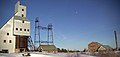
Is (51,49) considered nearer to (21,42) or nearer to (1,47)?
(21,42)

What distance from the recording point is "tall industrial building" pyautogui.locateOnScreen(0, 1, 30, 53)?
10945 millimetres

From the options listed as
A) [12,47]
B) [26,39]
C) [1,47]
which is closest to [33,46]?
[26,39]

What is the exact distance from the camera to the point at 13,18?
36.5ft

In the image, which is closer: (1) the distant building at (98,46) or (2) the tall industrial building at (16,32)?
(2) the tall industrial building at (16,32)

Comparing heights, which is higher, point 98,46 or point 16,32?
point 16,32

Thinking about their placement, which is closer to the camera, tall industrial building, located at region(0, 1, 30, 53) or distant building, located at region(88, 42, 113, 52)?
tall industrial building, located at region(0, 1, 30, 53)

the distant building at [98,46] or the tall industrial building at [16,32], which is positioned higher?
the tall industrial building at [16,32]

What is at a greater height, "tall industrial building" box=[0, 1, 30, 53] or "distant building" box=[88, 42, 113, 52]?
"tall industrial building" box=[0, 1, 30, 53]

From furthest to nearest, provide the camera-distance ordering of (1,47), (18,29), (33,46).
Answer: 1. (33,46)
2. (18,29)
3. (1,47)

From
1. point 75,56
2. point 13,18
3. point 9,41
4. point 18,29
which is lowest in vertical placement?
point 75,56

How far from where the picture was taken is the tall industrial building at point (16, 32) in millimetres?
10945

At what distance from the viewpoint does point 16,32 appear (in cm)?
1125

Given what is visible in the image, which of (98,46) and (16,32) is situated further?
(98,46)

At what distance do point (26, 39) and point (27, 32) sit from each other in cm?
69
